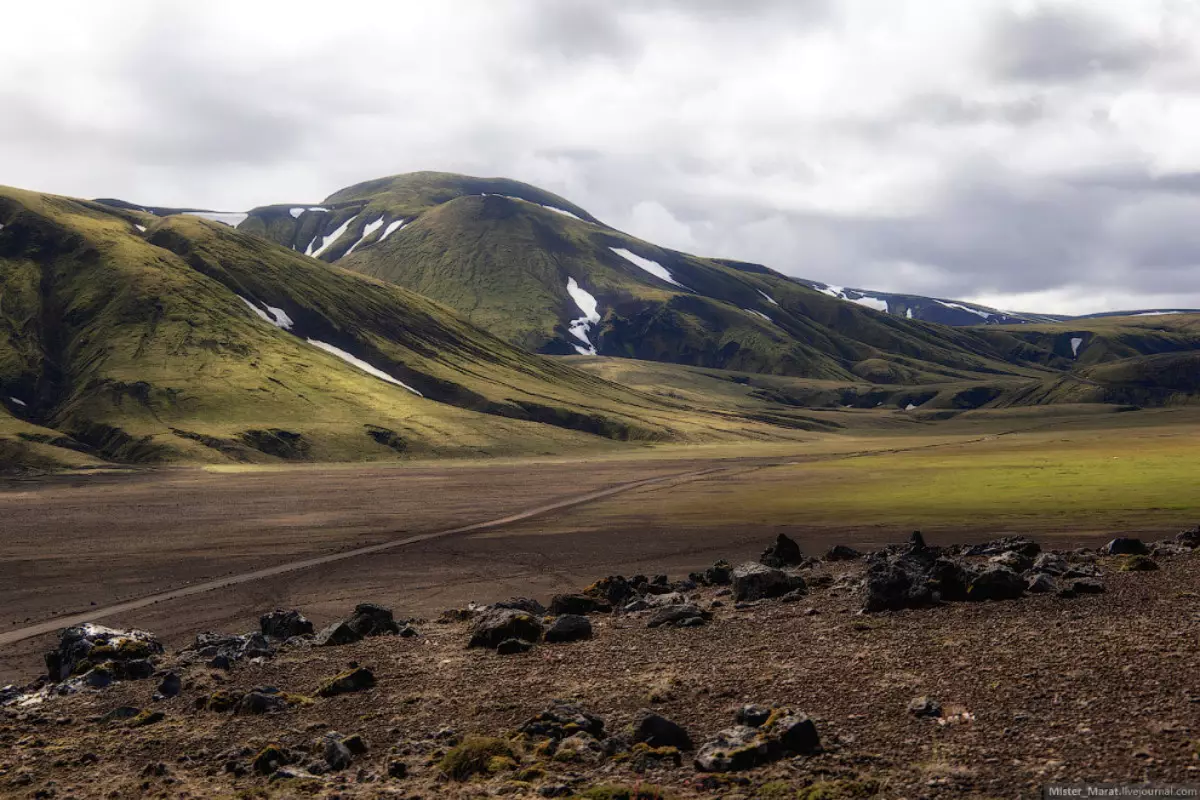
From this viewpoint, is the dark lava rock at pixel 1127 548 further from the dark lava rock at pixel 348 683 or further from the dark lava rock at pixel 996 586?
the dark lava rock at pixel 348 683

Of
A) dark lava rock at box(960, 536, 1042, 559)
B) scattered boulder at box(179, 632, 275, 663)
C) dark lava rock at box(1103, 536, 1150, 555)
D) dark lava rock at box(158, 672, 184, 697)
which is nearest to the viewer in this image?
dark lava rock at box(158, 672, 184, 697)

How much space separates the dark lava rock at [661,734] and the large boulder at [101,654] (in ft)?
60.0

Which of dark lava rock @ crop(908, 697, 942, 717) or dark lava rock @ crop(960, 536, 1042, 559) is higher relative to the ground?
dark lava rock @ crop(908, 697, 942, 717)

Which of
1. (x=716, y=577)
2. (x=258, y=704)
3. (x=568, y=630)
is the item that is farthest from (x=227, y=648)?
(x=716, y=577)

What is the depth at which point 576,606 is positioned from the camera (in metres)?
34.0

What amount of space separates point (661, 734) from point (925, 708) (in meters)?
5.39

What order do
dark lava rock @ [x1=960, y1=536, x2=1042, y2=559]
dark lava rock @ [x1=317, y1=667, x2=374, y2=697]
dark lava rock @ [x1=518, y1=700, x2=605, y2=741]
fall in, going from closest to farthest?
dark lava rock @ [x1=518, y1=700, x2=605, y2=741] → dark lava rock @ [x1=317, y1=667, x2=374, y2=697] → dark lava rock @ [x1=960, y1=536, x2=1042, y2=559]

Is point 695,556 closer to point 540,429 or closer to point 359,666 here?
point 359,666

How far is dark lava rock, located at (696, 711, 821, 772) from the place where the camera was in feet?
53.8

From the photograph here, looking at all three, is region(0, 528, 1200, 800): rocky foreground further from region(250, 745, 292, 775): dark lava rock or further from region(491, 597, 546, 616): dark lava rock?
region(491, 597, 546, 616): dark lava rock

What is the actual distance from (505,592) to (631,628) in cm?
Answer: 1419

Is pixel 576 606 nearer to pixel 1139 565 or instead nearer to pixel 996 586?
pixel 996 586

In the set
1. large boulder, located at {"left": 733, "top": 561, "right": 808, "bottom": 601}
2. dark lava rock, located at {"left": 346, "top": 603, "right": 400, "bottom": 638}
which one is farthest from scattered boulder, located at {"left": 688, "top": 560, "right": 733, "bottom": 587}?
dark lava rock, located at {"left": 346, "top": 603, "right": 400, "bottom": 638}

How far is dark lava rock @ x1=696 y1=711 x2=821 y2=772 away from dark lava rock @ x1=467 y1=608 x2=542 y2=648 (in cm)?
1233
